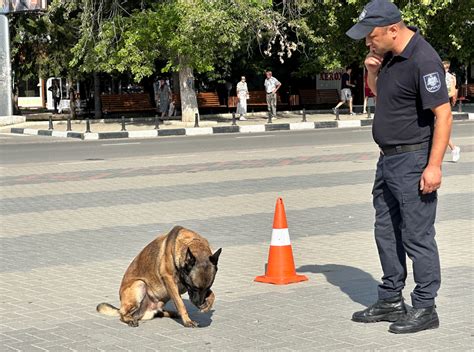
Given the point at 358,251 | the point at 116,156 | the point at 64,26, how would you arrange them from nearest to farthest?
the point at 358,251
the point at 116,156
the point at 64,26

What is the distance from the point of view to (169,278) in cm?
610

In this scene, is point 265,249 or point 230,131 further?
point 230,131

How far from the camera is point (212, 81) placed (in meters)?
39.1

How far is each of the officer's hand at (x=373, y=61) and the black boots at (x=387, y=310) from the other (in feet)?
4.69

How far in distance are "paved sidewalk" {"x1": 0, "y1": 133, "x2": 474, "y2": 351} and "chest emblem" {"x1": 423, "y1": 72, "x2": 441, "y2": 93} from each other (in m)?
1.48

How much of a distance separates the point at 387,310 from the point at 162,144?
17286mm

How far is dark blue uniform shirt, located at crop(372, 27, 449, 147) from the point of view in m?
5.87

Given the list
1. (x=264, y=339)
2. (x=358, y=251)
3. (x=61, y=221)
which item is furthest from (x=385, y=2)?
(x=61, y=221)

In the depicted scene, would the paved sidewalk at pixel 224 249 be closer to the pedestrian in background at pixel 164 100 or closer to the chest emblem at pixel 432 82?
the chest emblem at pixel 432 82

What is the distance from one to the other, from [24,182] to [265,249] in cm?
686

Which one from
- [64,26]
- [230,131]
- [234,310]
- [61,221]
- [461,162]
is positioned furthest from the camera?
[64,26]

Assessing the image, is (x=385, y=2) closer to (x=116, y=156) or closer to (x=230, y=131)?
(x=116, y=156)

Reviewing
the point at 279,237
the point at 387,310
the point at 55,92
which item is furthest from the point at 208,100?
the point at 387,310

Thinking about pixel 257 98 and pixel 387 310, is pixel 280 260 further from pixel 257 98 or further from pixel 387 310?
pixel 257 98
